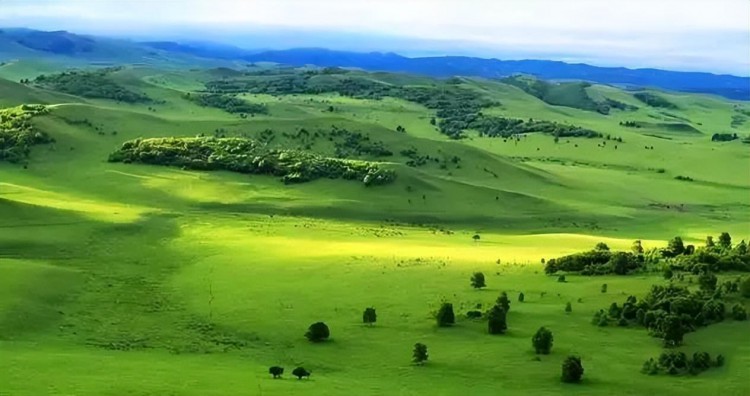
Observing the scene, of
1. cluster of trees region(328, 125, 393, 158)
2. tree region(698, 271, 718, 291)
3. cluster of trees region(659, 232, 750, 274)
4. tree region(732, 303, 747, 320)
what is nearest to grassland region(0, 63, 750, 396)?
tree region(732, 303, 747, 320)

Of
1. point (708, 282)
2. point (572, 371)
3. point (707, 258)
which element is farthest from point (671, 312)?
point (707, 258)

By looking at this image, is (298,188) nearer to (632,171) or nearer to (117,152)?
(117,152)

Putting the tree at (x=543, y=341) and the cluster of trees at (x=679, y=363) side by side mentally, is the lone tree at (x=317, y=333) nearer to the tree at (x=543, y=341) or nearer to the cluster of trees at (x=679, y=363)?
the tree at (x=543, y=341)

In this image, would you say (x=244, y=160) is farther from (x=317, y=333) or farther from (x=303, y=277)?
(x=317, y=333)

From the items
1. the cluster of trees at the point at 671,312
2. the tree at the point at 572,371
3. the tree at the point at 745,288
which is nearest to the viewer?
the tree at the point at 572,371

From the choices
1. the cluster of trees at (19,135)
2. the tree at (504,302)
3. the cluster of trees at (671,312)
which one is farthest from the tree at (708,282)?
the cluster of trees at (19,135)

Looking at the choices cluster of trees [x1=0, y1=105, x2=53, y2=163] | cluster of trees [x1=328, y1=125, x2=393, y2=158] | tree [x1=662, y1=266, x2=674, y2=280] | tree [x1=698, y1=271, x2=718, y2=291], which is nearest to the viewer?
tree [x1=698, y1=271, x2=718, y2=291]

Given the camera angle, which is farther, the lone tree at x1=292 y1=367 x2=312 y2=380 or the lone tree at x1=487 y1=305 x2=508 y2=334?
the lone tree at x1=487 y1=305 x2=508 y2=334

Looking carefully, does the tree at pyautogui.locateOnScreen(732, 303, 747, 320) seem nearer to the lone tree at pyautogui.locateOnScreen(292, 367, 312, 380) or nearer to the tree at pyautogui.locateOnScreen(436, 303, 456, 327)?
the tree at pyautogui.locateOnScreen(436, 303, 456, 327)
